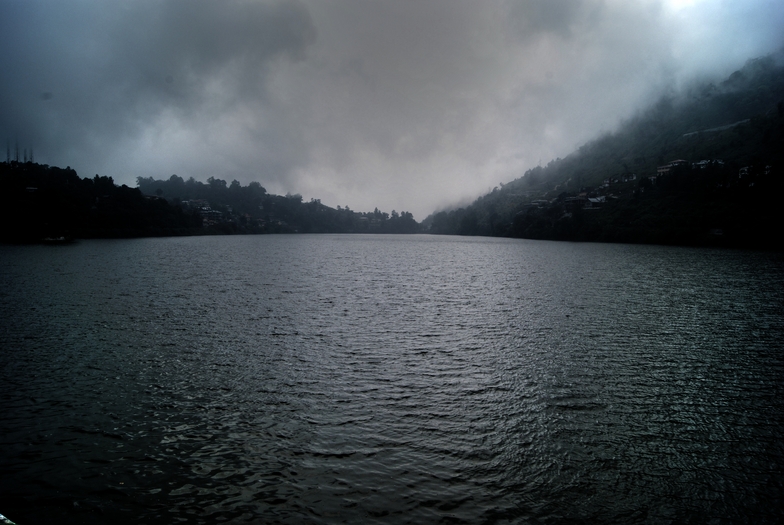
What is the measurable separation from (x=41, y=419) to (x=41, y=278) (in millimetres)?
42409

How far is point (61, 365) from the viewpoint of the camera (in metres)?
19.4

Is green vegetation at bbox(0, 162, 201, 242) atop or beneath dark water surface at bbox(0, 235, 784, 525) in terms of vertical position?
atop

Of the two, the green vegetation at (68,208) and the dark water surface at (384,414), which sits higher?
the green vegetation at (68,208)

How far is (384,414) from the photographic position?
51.0 ft

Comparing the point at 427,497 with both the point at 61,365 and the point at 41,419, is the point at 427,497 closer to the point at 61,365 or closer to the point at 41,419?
the point at 41,419

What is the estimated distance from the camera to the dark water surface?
10.5 metres

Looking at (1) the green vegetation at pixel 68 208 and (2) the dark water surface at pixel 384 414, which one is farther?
(1) the green vegetation at pixel 68 208

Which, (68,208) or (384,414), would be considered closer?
(384,414)

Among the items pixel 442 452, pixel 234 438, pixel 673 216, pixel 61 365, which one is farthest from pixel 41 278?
pixel 673 216

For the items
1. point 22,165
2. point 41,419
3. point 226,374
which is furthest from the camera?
point 22,165

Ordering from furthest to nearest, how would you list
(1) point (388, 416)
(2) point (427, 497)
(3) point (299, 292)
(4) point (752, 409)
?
(3) point (299, 292) → (4) point (752, 409) → (1) point (388, 416) → (2) point (427, 497)

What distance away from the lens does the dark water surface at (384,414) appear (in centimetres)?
1048

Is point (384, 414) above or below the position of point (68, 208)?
below

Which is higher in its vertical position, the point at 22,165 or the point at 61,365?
the point at 22,165
